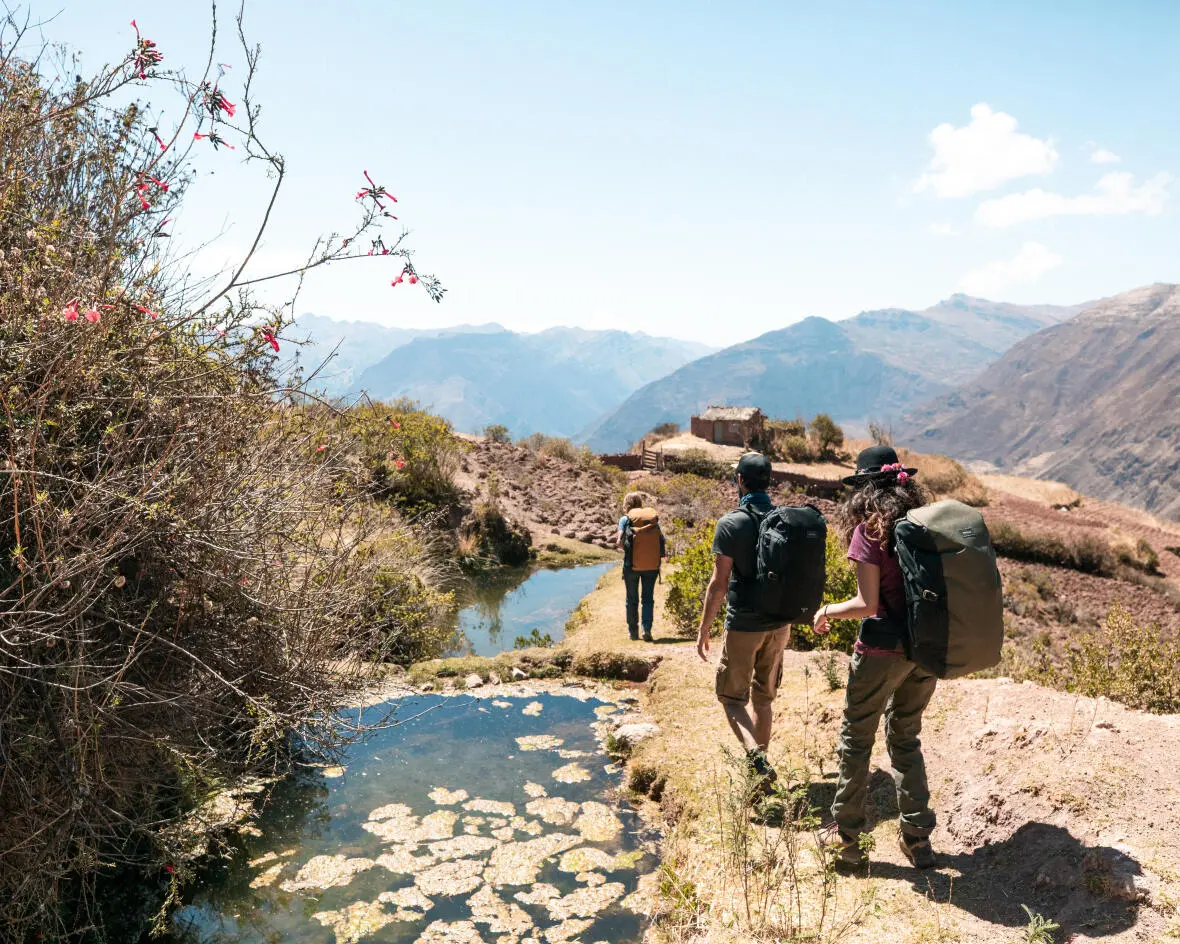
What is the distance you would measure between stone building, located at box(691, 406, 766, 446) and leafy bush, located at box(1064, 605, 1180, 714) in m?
30.9

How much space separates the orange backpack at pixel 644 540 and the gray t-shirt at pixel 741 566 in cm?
396

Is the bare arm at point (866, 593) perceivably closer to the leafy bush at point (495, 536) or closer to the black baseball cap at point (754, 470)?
the black baseball cap at point (754, 470)

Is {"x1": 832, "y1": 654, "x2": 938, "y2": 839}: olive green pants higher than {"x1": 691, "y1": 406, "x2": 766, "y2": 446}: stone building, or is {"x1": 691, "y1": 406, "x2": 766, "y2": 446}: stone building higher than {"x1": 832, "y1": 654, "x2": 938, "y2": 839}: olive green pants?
{"x1": 691, "y1": 406, "x2": 766, "y2": 446}: stone building

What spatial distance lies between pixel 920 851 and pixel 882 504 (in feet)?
5.86

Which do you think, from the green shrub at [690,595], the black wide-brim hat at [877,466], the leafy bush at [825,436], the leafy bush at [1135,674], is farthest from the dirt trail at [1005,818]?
the leafy bush at [825,436]

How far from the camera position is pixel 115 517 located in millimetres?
3498

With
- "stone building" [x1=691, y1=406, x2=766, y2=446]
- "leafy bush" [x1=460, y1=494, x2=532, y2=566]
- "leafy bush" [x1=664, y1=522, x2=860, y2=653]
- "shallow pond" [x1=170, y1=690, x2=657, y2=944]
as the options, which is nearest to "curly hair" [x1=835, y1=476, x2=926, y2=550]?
"shallow pond" [x1=170, y1=690, x2=657, y2=944]

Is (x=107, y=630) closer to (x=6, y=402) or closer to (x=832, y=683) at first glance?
(x=6, y=402)

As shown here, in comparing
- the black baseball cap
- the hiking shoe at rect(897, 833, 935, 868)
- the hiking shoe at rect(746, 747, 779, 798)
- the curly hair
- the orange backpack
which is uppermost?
the black baseball cap

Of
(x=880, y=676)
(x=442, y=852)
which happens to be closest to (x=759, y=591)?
(x=880, y=676)

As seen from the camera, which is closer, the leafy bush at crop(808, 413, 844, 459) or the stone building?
the leafy bush at crop(808, 413, 844, 459)

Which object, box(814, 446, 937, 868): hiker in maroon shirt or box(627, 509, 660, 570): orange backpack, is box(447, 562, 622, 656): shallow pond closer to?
box(627, 509, 660, 570): orange backpack

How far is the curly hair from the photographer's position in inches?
147

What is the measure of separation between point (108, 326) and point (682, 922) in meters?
3.99
